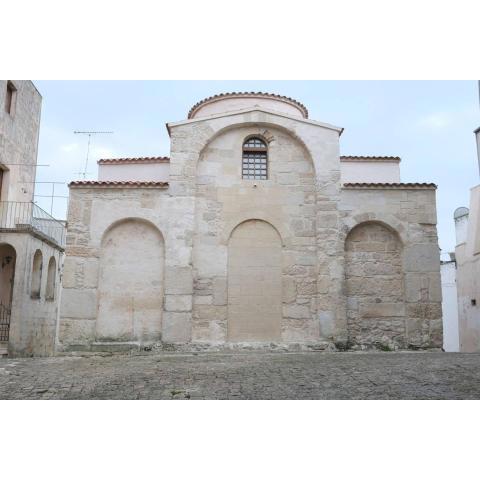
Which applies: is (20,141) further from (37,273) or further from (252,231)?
(252,231)

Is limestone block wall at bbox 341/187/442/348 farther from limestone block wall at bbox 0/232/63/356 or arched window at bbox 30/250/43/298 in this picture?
arched window at bbox 30/250/43/298

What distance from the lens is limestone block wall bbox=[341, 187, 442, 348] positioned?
11.5 meters

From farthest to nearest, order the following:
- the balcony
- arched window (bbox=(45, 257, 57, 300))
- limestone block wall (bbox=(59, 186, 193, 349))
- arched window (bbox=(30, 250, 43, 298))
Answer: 1. arched window (bbox=(45, 257, 57, 300))
2. arched window (bbox=(30, 250, 43, 298))
3. the balcony
4. limestone block wall (bbox=(59, 186, 193, 349))

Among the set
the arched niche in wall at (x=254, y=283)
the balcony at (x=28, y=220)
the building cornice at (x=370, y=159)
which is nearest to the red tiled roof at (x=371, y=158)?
the building cornice at (x=370, y=159)

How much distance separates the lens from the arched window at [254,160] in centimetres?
1238

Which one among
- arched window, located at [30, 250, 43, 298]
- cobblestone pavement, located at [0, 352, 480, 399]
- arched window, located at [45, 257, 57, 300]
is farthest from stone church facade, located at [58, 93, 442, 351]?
arched window, located at [45, 257, 57, 300]

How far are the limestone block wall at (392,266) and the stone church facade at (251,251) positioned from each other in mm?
24

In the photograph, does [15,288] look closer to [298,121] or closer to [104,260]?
[104,260]

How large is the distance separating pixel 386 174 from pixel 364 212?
9.17 ft

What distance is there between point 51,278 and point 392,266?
1219cm

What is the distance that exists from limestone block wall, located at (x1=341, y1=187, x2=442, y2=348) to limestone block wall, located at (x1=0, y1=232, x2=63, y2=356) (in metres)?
9.39

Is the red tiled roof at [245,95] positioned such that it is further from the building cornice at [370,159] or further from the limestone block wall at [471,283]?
the limestone block wall at [471,283]

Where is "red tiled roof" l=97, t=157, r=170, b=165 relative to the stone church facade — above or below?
above

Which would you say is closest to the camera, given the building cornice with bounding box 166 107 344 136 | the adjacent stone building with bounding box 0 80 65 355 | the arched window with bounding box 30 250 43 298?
the building cornice with bounding box 166 107 344 136
